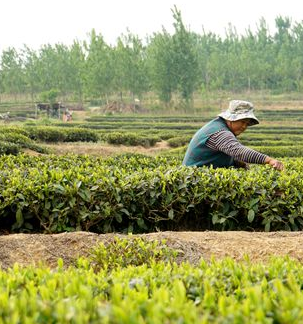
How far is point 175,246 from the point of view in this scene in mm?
3732

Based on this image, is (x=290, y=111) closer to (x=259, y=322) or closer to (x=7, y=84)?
(x=7, y=84)

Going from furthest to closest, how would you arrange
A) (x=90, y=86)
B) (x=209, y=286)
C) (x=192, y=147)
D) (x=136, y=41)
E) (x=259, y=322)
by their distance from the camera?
1. (x=136, y=41)
2. (x=90, y=86)
3. (x=192, y=147)
4. (x=209, y=286)
5. (x=259, y=322)

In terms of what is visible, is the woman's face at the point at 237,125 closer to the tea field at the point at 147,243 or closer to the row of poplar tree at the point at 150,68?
the tea field at the point at 147,243

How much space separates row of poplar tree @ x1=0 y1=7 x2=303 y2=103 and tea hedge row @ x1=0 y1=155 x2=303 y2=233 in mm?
37758

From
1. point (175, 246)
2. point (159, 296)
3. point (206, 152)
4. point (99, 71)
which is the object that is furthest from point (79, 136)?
point (99, 71)

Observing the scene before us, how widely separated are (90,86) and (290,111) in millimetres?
16444

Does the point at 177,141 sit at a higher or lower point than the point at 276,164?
lower

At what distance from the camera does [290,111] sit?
125 feet

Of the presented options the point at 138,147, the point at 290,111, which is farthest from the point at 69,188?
the point at 290,111

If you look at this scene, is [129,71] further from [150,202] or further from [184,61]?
[150,202]

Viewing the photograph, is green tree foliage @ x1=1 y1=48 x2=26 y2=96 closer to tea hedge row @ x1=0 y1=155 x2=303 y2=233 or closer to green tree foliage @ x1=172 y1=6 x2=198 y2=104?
green tree foliage @ x1=172 y1=6 x2=198 y2=104

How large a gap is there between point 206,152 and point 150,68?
40095mm

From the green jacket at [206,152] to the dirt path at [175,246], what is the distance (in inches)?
51.3

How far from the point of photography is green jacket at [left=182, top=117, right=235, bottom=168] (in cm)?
509
